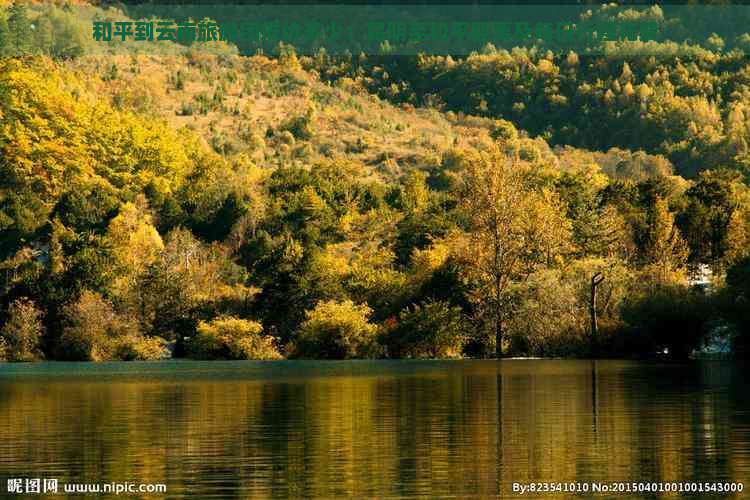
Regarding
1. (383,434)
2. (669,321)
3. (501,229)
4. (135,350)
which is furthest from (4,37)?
(383,434)

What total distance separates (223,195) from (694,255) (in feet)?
121

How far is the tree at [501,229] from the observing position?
240 feet

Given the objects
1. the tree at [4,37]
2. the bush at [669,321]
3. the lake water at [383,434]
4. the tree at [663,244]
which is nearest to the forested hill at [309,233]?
the bush at [669,321]

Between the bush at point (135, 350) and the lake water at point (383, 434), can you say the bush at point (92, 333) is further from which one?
the lake water at point (383, 434)

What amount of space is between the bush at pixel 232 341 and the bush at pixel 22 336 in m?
8.78

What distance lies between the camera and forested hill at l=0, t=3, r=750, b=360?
70.4m

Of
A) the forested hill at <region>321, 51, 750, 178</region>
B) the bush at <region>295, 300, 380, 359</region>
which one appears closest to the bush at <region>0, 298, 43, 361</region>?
the bush at <region>295, 300, 380, 359</region>

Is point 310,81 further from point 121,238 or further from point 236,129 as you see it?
point 121,238

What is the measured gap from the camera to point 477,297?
71.9 meters

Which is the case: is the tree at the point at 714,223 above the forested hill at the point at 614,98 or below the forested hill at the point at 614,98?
below

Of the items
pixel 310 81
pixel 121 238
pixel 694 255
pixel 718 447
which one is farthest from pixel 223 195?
pixel 718 447

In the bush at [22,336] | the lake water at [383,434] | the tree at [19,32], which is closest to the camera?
the lake water at [383,434]

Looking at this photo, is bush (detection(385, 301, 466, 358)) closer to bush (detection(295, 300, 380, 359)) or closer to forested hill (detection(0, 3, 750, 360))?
forested hill (detection(0, 3, 750, 360))

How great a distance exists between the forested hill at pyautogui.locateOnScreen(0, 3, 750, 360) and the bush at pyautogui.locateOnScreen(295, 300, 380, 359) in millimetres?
160
